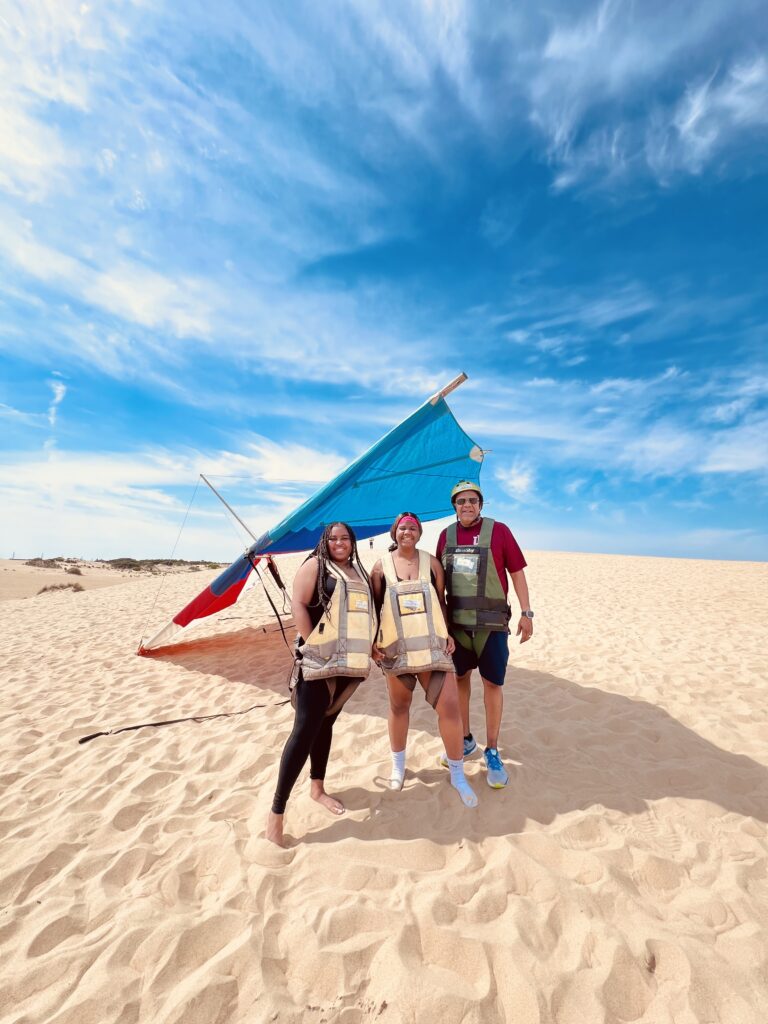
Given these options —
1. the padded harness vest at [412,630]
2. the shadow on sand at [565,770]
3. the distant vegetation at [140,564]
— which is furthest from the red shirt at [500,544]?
the distant vegetation at [140,564]

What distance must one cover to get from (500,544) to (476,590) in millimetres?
427

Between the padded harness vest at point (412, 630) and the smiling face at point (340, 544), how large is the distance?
386mm

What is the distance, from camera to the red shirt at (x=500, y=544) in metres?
3.40

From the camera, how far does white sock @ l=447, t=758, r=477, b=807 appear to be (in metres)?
3.08

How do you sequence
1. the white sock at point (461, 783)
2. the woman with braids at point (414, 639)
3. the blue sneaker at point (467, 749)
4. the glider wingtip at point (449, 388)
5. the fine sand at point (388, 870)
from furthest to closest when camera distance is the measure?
1. the glider wingtip at point (449, 388)
2. the blue sneaker at point (467, 749)
3. the white sock at point (461, 783)
4. the woman with braids at point (414, 639)
5. the fine sand at point (388, 870)

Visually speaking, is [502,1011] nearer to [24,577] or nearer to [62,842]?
[62,842]

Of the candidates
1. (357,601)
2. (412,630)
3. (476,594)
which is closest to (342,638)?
(357,601)

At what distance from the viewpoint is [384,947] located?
2055mm

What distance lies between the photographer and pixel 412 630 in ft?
9.78

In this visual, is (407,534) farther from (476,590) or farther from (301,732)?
(301,732)

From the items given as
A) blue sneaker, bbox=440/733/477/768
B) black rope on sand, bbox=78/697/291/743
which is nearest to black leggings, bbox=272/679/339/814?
blue sneaker, bbox=440/733/477/768

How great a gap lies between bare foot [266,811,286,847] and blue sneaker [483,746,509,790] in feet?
5.02

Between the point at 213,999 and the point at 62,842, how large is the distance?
1676 mm

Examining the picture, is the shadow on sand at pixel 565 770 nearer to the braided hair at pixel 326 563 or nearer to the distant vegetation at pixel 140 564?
the braided hair at pixel 326 563
